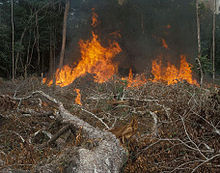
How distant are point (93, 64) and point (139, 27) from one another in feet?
17.8

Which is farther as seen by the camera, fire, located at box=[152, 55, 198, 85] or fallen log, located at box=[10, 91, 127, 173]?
fire, located at box=[152, 55, 198, 85]

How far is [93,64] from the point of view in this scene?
13.1 meters

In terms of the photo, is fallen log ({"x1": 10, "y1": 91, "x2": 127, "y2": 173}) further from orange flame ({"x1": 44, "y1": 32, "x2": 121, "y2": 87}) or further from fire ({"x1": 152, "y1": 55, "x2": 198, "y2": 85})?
fire ({"x1": 152, "y1": 55, "x2": 198, "y2": 85})

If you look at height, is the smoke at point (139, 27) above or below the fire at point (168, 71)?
above

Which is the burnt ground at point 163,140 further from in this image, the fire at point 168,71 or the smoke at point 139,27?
the smoke at point 139,27

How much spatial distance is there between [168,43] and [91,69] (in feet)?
21.6

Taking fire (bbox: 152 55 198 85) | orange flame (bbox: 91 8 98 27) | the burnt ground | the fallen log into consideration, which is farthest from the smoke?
the fallen log

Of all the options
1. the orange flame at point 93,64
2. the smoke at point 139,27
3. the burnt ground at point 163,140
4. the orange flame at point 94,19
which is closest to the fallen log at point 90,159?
the burnt ground at point 163,140

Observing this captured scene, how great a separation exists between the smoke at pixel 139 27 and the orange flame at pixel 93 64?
0.53 m

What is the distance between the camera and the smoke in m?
14.5

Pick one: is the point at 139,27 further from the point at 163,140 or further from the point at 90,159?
the point at 90,159

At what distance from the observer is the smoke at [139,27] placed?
47.6ft

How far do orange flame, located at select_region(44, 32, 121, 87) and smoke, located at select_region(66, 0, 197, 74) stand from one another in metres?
0.53

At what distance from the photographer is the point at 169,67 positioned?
46.3 feet
